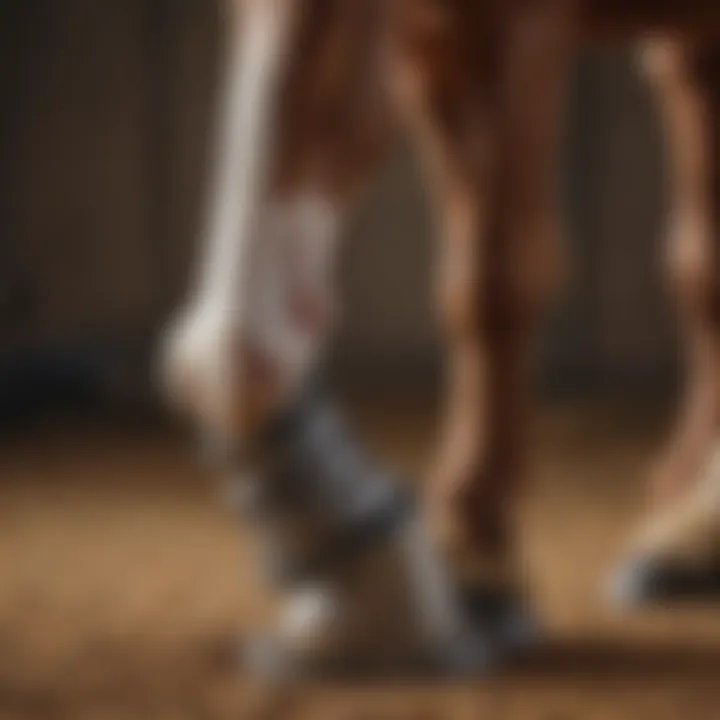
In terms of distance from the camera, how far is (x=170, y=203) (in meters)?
2.27

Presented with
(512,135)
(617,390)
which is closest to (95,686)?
(512,135)

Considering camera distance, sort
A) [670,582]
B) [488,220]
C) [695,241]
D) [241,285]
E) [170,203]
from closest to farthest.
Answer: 1. [241,285]
2. [488,220]
3. [670,582]
4. [695,241]
5. [170,203]

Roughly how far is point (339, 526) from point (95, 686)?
0.48 ft

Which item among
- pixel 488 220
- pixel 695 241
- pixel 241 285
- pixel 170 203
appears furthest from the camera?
pixel 170 203

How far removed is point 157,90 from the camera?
2.26m

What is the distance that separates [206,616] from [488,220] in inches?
11.8

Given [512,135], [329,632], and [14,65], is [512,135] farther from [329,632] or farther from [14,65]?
[14,65]

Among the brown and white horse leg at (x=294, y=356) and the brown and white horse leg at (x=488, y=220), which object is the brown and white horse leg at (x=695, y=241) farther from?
the brown and white horse leg at (x=294, y=356)

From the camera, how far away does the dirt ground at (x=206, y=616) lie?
2.60 ft

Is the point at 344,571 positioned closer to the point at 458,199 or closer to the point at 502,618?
the point at 502,618

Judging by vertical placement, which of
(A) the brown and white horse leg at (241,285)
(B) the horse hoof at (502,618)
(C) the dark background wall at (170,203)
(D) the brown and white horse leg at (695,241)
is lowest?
(B) the horse hoof at (502,618)

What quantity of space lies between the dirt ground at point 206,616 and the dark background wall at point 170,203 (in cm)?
58

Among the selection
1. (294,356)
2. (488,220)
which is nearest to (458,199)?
(488,220)

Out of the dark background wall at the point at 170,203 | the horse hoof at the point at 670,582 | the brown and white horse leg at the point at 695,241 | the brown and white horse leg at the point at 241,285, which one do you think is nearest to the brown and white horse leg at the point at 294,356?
the brown and white horse leg at the point at 241,285
